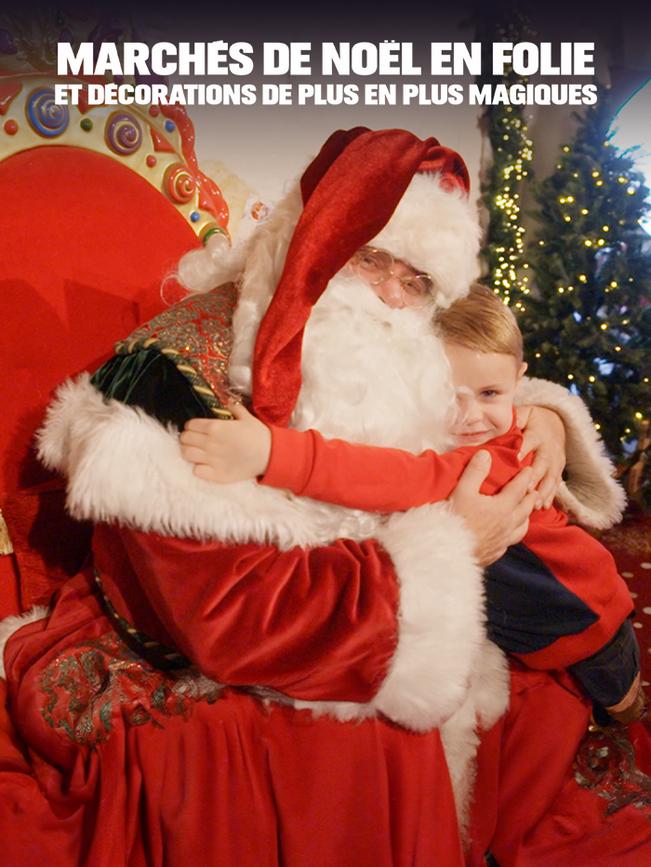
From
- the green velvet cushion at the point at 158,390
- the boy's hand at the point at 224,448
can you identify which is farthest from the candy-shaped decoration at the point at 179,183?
the boy's hand at the point at 224,448

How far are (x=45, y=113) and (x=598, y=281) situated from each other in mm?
3002

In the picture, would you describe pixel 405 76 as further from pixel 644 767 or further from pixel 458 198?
pixel 644 767

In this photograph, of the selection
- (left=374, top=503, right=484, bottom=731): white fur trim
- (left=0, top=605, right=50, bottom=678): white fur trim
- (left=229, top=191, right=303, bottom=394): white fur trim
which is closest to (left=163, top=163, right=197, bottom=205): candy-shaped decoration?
(left=229, top=191, right=303, bottom=394): white fur trim

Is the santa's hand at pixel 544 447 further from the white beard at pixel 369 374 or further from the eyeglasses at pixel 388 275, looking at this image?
the eyeglasses at pixel 388 275

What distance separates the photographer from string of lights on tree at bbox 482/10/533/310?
Answer: 13.3 ft

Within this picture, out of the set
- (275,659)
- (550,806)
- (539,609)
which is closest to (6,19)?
(275,659)

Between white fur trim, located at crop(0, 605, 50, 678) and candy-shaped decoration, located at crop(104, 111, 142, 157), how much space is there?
1.12 metres

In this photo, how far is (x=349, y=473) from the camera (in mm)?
1216

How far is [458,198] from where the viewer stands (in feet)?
5.06

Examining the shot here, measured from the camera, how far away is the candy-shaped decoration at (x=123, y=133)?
1754mm

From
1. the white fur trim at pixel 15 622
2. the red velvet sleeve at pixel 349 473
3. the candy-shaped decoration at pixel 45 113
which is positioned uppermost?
the candy-shaped decoration at pixel 45 113

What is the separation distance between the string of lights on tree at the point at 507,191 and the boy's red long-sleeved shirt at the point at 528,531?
274 cm

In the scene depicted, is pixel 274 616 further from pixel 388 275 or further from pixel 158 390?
pixel 388 275

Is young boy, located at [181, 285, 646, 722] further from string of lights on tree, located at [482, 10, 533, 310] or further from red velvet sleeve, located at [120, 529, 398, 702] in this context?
string of lights on tree, located at [482, 10, 533, 310]
